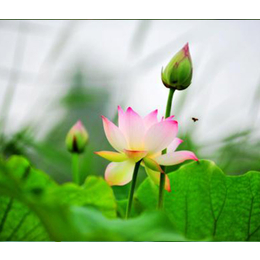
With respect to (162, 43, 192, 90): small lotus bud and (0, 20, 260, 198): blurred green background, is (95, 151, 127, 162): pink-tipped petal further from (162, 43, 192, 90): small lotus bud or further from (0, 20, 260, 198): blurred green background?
(0, 20, 260, 198): blurred green background

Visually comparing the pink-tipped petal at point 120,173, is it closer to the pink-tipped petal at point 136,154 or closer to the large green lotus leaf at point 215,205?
the pink-tipped petal at point 136,154

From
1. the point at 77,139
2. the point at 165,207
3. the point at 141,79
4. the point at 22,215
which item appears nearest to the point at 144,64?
the point at 141,79

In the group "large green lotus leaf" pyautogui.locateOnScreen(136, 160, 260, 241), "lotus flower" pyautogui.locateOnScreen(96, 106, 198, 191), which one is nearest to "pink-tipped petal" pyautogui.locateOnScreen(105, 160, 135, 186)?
"lotus flower" pyautogui.locateOnScreen(96, 106, 198, 191)

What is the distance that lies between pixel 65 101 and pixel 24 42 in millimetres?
277

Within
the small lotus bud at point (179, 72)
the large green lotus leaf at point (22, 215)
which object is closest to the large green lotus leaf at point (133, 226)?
the large green lotus leaf at point (22, 215)

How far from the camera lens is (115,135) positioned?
0.64 metres

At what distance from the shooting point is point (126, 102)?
56.2 inches

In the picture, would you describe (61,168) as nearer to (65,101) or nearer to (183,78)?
(65,101)

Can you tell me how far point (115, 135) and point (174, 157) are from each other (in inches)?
3.7

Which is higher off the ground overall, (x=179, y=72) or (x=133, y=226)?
(x=179, y=72)

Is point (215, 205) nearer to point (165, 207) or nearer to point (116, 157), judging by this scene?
point (165, 207)

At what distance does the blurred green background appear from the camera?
1241 millimetres
